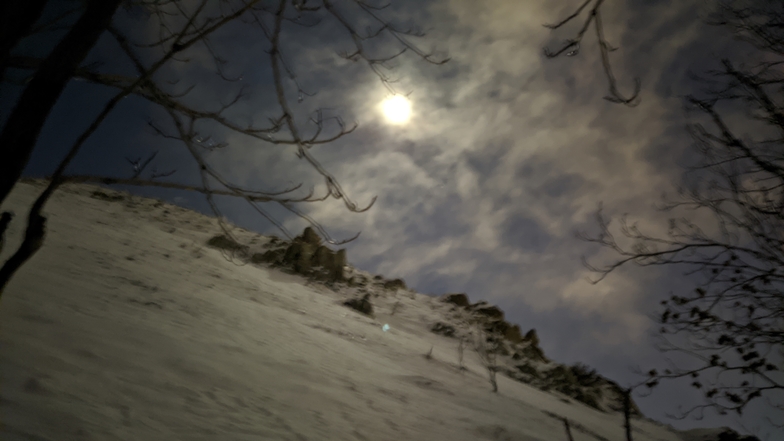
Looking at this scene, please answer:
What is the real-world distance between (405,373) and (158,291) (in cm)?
475

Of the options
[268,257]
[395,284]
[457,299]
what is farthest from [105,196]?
[457,299]

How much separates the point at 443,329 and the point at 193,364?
47.4ft

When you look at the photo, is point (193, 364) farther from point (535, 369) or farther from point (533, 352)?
point (533, 352)

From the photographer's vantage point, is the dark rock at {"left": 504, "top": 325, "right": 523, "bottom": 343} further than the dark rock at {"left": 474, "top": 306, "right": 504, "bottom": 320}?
No

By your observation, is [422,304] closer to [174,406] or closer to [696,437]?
[696,437]

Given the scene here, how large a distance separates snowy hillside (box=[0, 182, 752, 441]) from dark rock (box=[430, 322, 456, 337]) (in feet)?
20.9

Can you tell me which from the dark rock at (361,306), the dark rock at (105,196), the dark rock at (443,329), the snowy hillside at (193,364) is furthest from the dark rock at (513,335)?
the dark rock at (105,196)

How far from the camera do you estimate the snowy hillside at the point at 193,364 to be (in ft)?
8.80

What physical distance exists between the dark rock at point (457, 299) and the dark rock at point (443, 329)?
6457mm

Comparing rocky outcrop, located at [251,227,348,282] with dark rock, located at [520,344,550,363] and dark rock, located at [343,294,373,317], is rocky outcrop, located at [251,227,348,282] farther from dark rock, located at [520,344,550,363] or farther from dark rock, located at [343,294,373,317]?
dark rock, located at [520,344,550,363]

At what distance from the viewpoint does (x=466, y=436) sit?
473 cm

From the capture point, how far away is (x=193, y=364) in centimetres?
397

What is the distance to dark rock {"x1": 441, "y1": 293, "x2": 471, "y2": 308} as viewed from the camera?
24.1 meters

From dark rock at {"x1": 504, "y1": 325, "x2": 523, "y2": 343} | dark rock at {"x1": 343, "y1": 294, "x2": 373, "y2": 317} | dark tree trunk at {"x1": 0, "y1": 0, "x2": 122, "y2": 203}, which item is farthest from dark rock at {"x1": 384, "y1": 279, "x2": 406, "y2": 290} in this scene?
dark tree trunk at {"x1": 0, "y1": 0, "x2": 122, "y2": 203}
